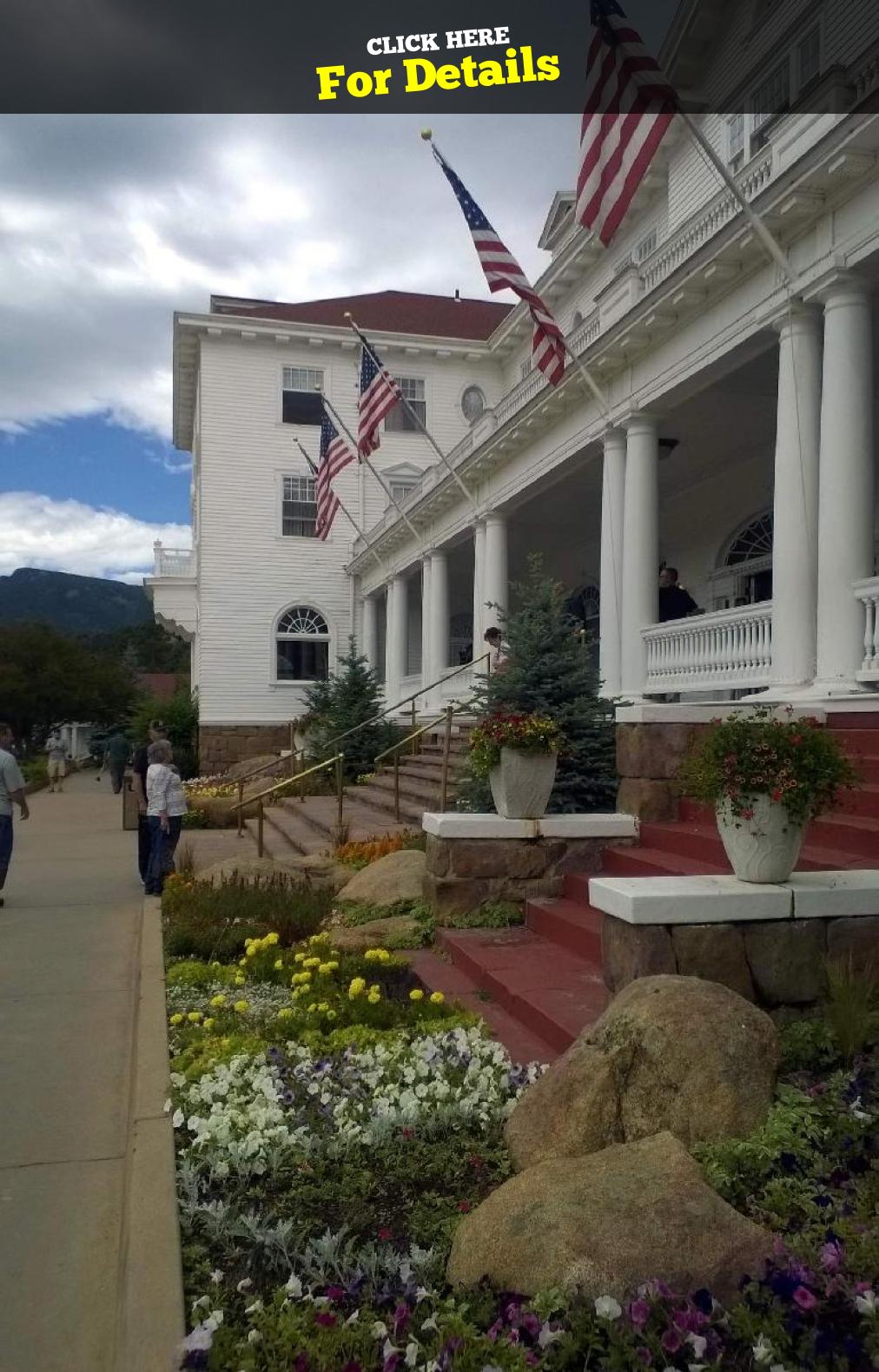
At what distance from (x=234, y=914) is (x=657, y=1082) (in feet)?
17.5

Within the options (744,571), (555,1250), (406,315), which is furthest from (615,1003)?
(406,315)

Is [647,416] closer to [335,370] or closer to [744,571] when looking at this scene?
[744,571]

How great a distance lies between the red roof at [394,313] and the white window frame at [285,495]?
13.1 feet

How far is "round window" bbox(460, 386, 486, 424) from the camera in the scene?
29.1 m

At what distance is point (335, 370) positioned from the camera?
93.5 feet

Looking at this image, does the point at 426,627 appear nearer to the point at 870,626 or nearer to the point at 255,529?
the point at 255,529

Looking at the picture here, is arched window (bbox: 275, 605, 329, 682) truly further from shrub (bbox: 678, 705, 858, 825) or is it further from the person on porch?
shrub (bbox: 678, 705, 858, 825)

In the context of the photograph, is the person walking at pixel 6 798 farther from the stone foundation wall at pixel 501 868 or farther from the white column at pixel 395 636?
the white column at pixel 395 636

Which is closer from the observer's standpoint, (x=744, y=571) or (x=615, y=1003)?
(x=615, y=1003)

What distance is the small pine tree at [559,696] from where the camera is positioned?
9172mm

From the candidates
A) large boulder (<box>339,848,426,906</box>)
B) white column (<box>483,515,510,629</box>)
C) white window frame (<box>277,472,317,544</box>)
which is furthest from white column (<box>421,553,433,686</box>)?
large boulder (<box>339,848,426,906</box>)

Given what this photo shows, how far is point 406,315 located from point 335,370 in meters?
3.82

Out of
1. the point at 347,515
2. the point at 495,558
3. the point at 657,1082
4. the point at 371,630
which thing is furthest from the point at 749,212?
the point at 371,630

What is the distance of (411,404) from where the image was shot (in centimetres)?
2919
